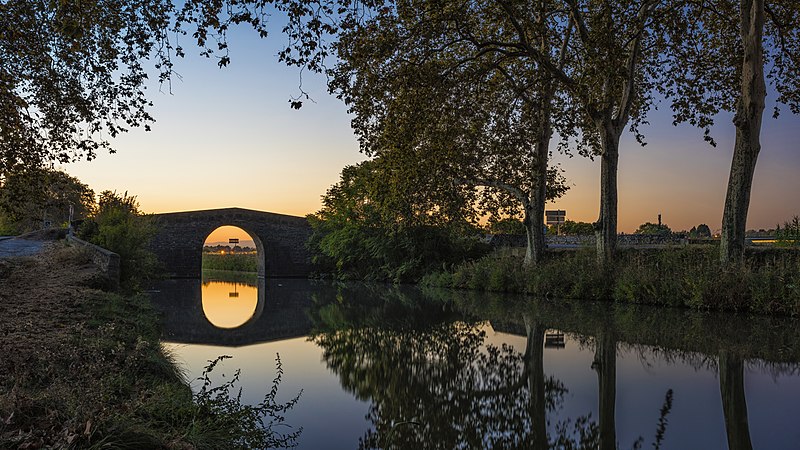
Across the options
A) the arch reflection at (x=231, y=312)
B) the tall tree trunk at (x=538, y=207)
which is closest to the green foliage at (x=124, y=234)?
the arch reflection at (x=231, y=312)

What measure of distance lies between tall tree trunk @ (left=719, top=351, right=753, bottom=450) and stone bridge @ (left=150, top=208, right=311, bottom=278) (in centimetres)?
3235

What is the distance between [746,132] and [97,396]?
14179mm

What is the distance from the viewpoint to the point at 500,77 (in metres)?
17.7

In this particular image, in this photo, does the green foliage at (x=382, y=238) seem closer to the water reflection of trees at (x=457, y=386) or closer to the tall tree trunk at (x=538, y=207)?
the tall tree trunk at (x=538, y=207)

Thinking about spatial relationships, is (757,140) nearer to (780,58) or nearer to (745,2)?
(745,2)

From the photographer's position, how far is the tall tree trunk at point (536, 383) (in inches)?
165

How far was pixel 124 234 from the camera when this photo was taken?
611 inches

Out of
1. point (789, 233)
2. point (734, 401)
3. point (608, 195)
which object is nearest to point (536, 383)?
point (734, 401)

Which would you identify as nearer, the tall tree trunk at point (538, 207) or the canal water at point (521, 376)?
the canal water at point (521, 376)

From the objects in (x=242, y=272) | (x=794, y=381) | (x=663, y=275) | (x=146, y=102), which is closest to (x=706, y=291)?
(x=663, y=275)

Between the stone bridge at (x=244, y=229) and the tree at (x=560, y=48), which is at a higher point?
the tree at (x=560, y=48)

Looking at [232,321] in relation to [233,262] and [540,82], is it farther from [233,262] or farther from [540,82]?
[233,262]

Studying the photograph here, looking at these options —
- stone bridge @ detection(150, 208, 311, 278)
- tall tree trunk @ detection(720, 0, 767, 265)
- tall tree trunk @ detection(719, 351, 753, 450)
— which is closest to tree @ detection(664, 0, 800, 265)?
tall tree trunk @ detection(720, 0, 767, 265)

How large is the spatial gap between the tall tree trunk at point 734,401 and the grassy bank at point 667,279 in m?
5.38
